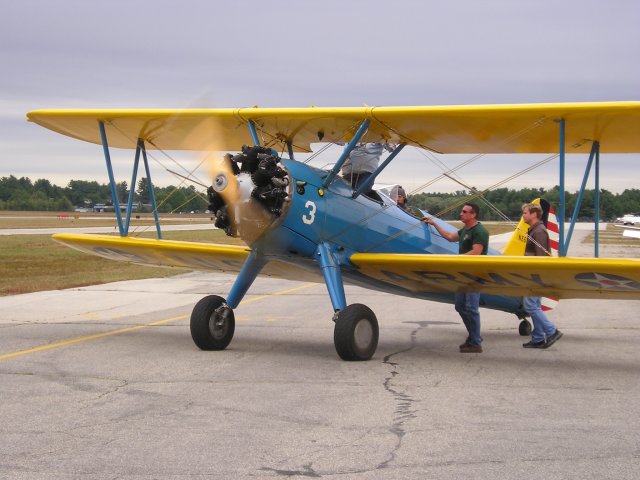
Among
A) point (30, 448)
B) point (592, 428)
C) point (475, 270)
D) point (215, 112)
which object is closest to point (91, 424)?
point (30, 448)

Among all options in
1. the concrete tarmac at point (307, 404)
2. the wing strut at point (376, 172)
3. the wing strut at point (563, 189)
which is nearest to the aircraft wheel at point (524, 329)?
the concrete tarmac at point (307, 404)

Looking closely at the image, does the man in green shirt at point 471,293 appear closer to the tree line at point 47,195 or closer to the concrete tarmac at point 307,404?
the concrete tarmac at point 307,404

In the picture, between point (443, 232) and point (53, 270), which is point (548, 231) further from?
point (53, 270)

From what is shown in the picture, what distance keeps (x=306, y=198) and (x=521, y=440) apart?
4240 millimetres

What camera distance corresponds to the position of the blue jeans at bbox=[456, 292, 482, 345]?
9.41 meters

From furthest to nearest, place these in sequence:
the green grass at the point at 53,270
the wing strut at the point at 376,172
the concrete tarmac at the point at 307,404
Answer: the green grass at the point at 53,270 → the wing strut at the point at 376,172 → the concrete tarmac at the point at 307,404

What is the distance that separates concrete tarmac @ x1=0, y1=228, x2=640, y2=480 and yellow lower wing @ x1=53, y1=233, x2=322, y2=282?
81 centimetres

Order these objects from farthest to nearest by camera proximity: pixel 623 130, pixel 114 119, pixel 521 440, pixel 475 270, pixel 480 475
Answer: pixel 114 119
pixel 623 130
pixel 475 270
pixel 521 440
pixel 480 475

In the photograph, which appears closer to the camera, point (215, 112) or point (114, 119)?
point (215, 112)

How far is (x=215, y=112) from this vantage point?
1001 cm

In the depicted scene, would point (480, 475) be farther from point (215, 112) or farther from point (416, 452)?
point (215, 112)

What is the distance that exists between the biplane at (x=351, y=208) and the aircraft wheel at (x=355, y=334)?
13 millimetres

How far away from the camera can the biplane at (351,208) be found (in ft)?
27.5

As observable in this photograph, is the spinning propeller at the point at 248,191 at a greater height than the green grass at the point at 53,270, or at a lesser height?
greater
